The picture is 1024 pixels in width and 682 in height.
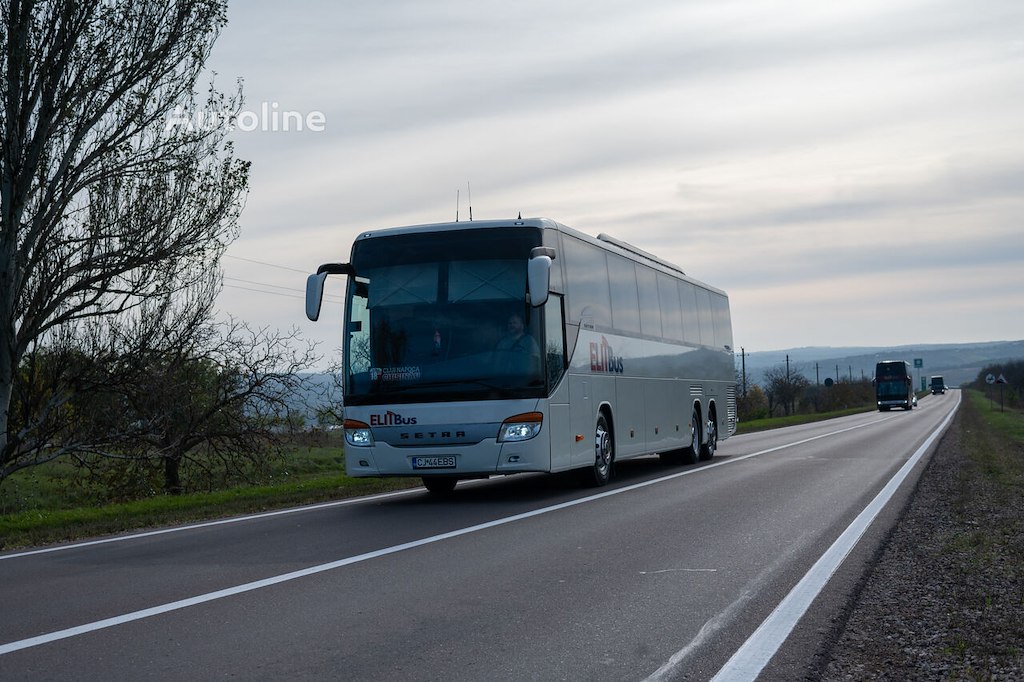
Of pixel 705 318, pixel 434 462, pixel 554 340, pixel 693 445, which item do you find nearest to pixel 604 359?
pixel 554 340

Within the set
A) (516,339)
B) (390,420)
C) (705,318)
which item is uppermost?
(705,318)

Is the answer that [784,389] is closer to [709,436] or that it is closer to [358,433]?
[709,436]

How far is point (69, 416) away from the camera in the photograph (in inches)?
875

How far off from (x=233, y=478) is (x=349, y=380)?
35.8ft

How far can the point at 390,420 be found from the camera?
48.4 feet

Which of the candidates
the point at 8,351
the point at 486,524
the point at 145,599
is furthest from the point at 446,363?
the point at 8,351

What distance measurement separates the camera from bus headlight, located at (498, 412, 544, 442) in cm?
1454

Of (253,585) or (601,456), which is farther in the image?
(601,456)

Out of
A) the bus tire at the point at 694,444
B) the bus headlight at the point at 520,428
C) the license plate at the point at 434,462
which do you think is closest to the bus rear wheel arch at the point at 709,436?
the bus tire at the point at 694,444

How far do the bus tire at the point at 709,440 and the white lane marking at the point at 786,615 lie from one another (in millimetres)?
12089

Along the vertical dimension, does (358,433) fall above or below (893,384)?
below

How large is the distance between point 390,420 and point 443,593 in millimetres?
6880

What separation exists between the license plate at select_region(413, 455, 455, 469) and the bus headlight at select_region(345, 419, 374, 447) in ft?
2.23

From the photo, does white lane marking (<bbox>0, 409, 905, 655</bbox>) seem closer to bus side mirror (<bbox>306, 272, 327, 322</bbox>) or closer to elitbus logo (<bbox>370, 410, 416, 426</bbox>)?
elitbus logo (<bbox>370, 410, 416, 426</bbox>)
